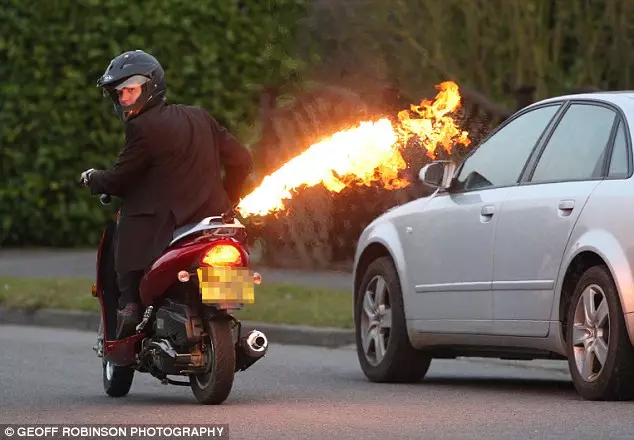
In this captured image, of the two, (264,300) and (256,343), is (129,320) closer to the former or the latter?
(256,343)

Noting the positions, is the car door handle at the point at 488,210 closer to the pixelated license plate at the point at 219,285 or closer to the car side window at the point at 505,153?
the car side window at the point at 505,153

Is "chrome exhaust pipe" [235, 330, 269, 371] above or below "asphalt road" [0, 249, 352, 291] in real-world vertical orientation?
above

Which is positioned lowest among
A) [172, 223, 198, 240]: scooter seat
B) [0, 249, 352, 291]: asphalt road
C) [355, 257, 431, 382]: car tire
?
[0, 249, 352, 291]: asphalt road

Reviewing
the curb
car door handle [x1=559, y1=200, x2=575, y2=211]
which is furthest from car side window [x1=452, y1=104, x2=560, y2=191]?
the curb

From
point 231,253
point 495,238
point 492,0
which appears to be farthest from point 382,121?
point 492,0

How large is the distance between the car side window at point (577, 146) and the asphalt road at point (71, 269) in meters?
7.40

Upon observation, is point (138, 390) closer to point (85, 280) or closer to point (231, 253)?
point (231, 253)

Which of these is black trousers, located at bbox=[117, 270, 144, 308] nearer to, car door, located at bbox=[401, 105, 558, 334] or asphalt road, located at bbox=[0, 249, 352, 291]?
car door, located at bbox=[401, 105, 558, 334]

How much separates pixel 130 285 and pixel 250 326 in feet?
17.9

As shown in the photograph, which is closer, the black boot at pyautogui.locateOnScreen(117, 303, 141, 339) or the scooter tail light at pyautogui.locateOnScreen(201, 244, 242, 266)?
the scooter tail light at pyautogui.locateOnScreen(201, 244, 242, 266)

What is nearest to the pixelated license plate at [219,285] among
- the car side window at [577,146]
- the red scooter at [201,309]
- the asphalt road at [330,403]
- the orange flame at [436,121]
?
the red scooter at [201,309]

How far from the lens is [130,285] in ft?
32.4

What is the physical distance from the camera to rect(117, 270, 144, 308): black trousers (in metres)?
9.88

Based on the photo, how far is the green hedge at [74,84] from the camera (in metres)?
21.2
